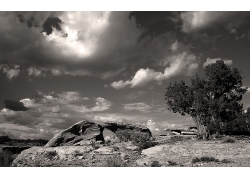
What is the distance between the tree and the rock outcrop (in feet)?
20.6

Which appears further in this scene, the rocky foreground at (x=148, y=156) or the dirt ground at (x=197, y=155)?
the rocky foreground at (x=148, y=156)

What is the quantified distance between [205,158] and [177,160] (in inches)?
61.2

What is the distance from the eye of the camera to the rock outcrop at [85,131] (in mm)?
24641

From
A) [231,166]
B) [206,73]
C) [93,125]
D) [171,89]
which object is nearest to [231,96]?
[206,73]

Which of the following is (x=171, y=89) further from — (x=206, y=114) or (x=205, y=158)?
(x=205, y=158)

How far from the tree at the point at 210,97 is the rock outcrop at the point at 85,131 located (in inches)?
247

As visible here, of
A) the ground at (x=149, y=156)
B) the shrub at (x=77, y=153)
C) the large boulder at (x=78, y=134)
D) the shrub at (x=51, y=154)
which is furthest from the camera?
the large boulder at (x=78, y=134)

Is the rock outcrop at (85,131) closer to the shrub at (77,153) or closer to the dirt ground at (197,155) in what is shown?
the shrub at (77,153)

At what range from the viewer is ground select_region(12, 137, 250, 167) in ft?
37.3

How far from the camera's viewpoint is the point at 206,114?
20656mm

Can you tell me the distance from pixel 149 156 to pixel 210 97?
37.0ft

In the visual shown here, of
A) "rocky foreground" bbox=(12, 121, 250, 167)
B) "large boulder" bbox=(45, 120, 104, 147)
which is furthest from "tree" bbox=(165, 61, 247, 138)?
"large boulder" bbox=(45, 120, 104, 147)

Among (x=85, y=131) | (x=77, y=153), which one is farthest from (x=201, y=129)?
(x=85, y=131)

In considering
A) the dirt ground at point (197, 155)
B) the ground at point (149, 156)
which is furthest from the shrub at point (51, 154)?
the dirt ground at point (197, 155)
